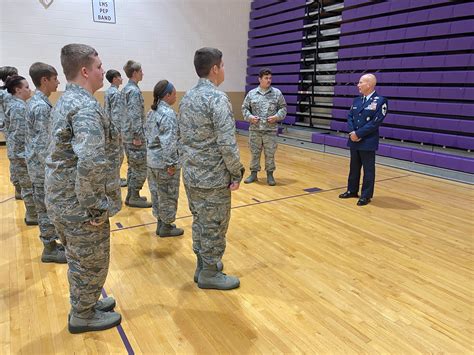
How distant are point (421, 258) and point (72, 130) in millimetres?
2760

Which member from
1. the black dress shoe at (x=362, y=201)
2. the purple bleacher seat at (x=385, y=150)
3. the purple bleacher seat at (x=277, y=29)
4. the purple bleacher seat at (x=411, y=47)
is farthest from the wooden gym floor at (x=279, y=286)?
the purple bleacher seat at (x=277, y=29)

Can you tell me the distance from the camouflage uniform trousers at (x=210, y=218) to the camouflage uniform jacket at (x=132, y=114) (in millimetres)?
1913

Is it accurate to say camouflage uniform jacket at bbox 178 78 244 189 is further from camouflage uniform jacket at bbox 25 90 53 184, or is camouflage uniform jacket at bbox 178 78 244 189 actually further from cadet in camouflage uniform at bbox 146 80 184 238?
camouflage uniform jacket at bbox 25 90 53 184

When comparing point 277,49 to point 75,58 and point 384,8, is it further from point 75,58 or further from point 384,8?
point 75,58

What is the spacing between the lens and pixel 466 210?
420cm

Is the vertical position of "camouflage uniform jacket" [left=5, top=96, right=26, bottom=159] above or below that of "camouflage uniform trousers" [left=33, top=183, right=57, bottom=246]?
above

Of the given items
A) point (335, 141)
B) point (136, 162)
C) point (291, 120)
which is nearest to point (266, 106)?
point (136, 162)

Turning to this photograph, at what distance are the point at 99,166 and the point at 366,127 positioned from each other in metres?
3.25

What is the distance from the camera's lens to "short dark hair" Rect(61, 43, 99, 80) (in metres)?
1.78

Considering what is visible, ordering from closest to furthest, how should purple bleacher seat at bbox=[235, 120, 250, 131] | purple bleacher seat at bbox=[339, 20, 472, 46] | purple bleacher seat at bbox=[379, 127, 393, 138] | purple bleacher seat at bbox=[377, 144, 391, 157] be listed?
1. purple bleacher seat at bbox=[339, 20, 472, 46]
2. purple bleacher seat at bbox=[377, 144, 391, 157]
3. purple bleacher seat at bbox=[379, 127, 393, 138]
4. purple bleacher seat at bbox=[235, 120, 250, 131]

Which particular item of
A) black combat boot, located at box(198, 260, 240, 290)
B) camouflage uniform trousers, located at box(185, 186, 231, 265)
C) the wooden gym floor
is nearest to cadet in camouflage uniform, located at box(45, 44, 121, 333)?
the wooden gym floor

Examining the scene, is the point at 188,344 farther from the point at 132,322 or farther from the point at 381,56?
the point at 381,56

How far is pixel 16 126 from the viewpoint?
3.38m

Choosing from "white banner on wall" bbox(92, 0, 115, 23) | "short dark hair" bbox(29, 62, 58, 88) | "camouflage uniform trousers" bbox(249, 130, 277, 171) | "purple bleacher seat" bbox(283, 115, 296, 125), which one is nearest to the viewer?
"short dark hair" bbox(29, 62, 58, 88)
